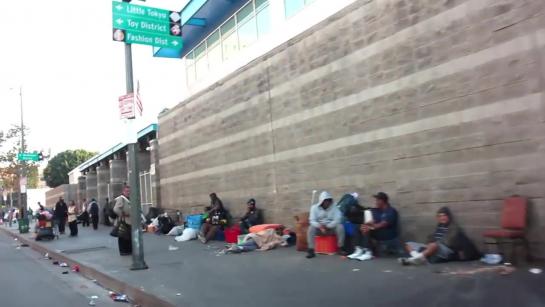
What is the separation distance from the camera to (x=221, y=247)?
14.0 metres

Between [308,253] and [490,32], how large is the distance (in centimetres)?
523

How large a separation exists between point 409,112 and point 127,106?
5411mm

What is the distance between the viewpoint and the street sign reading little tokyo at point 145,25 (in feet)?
35.4

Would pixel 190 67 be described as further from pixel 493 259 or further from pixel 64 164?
pixel 64 164

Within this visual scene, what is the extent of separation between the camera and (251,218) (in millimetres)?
15297

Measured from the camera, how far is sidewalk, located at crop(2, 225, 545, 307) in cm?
644

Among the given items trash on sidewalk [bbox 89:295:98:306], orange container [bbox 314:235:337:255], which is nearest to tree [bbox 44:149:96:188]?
orange container [bbox 314:235:337:255]

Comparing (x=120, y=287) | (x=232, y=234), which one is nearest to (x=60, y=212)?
(x=232, y=234)

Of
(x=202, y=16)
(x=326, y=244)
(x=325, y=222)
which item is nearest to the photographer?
(x=325, y=222)

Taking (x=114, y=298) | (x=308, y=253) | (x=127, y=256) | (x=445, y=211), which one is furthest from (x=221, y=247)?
(x=445, y=211)

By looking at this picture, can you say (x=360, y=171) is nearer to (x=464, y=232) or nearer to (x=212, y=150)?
(x=464, y=232)

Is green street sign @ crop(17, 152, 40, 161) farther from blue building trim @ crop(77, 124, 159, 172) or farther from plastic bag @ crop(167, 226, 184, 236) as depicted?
plastic bag @ crop(167, 226, 184, 236)

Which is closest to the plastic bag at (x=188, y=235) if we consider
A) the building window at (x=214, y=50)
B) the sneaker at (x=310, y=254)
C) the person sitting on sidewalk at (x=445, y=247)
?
the building window at (x=214, y=50)

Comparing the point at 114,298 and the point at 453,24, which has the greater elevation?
the point at 453,24
